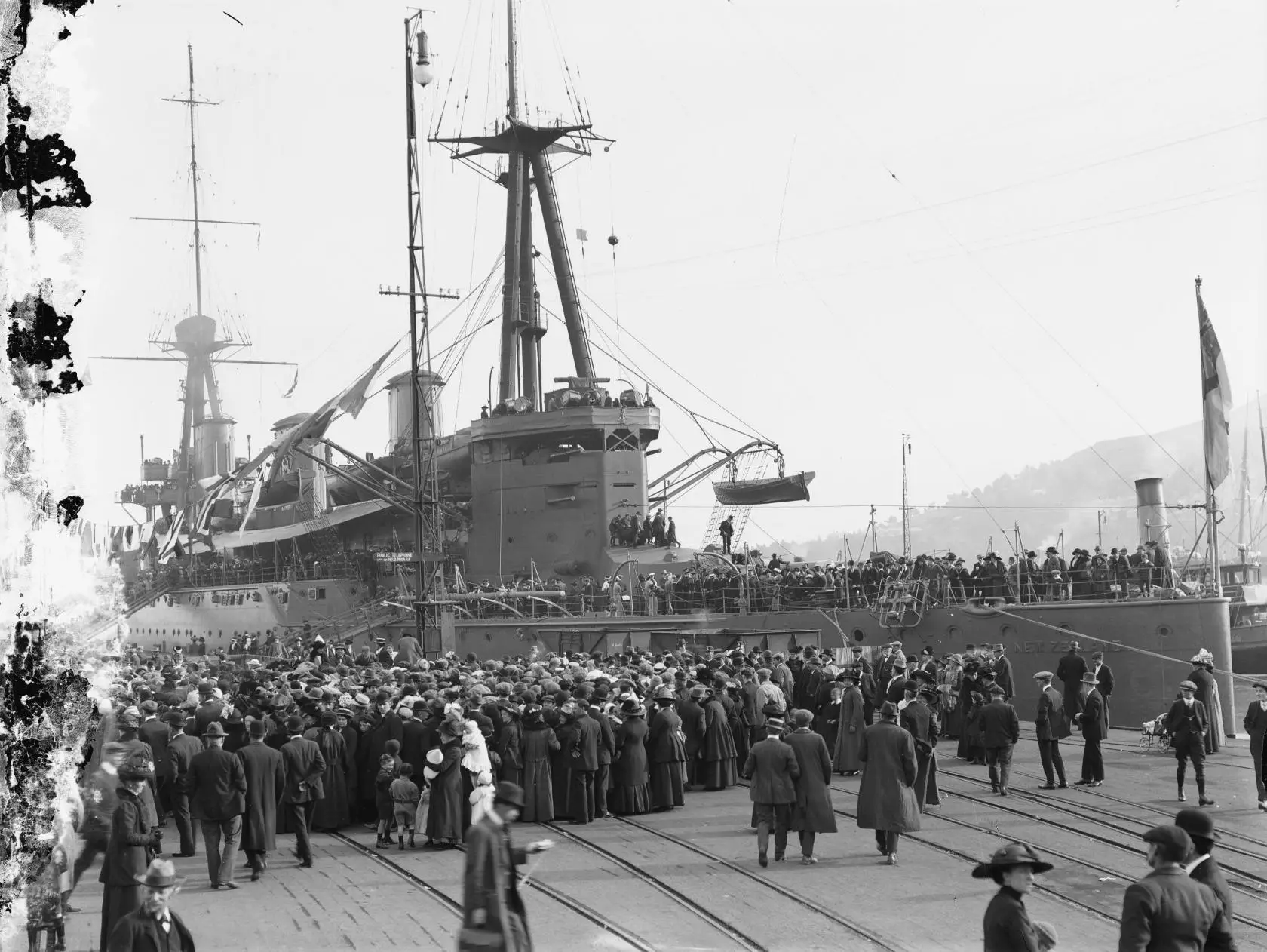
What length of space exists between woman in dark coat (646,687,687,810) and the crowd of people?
0.03 meters

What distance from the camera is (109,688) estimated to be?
1766 centimetres

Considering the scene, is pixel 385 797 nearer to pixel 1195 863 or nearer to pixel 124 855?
pixel 124 855

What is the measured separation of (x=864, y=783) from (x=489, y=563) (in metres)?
24.7

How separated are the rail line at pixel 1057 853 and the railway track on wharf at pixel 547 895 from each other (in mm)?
3724

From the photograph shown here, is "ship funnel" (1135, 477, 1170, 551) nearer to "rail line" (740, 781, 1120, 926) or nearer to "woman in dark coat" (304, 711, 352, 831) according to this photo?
"rail line" (740, 781, 1120, 926)

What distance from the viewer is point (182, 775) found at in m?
13.1

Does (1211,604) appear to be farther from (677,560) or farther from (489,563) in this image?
(489,563)

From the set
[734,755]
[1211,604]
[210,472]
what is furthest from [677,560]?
[210,472]

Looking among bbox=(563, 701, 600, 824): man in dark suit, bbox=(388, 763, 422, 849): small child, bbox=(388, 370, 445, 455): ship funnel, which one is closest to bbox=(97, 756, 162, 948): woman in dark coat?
bbox=(388, 763, 422, 849): small child

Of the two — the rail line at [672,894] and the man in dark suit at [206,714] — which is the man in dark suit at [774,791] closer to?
the rail line at [672,894]

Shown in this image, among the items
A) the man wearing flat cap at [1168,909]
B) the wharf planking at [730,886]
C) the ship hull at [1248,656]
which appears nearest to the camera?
the man wearing flat cap at [1168,909]

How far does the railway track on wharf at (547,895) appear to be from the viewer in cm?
979

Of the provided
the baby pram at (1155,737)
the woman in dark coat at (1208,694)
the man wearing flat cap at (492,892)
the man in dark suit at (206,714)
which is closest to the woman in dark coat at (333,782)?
the man in dark suit at (206,714)

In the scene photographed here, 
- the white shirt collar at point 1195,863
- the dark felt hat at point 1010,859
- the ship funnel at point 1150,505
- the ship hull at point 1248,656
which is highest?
the ship funnel at point 1150,505
